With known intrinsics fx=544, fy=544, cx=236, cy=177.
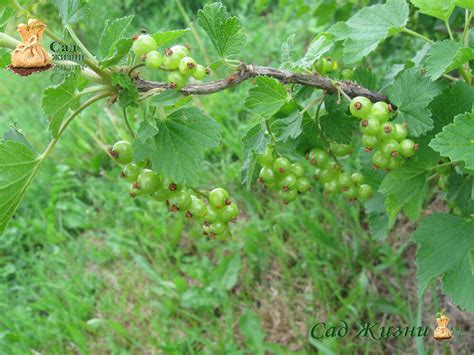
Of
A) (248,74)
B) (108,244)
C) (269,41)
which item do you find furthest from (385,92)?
(269,41)

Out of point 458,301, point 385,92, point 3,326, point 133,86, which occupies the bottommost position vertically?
point 3,326

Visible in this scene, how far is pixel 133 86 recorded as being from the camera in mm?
979

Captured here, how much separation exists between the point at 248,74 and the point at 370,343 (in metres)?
1.16

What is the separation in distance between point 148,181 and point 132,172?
0.06m

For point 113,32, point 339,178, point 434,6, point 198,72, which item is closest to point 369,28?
point 434,6

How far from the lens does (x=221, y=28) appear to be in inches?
43.0

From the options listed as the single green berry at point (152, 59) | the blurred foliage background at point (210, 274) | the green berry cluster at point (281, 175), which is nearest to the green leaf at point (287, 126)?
the green berry cluster at point (281, 175)

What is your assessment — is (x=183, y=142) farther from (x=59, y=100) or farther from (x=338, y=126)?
(x=338, y=126)

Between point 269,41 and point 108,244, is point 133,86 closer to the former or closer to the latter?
point 108,244

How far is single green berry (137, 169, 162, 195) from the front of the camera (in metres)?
1.07

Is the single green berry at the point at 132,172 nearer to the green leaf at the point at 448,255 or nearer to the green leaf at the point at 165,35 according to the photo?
the green leaf at the point at 165,35

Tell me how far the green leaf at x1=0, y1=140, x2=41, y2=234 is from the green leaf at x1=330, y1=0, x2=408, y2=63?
70 cm

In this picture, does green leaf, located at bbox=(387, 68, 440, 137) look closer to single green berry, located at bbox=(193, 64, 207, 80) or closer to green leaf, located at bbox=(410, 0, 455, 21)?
green leaf, located at bbox=(410, 0, 455, 21)

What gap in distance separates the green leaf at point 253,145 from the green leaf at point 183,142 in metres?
0.10
